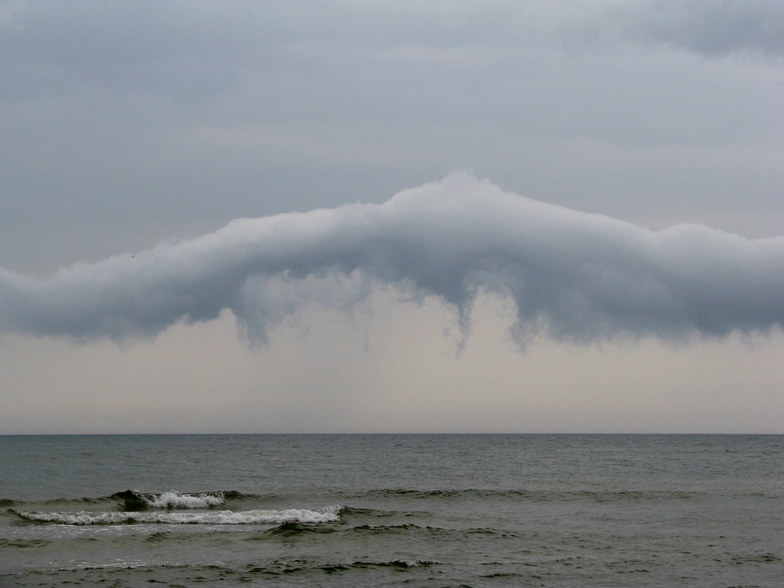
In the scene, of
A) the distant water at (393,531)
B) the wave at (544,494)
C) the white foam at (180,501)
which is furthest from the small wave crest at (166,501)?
the wave at (544,494)

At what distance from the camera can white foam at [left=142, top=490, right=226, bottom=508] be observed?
43231 mm

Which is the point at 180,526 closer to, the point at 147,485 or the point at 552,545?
the point at 552,545

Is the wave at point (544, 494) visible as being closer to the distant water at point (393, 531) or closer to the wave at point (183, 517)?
the distant water at point (393, 531)

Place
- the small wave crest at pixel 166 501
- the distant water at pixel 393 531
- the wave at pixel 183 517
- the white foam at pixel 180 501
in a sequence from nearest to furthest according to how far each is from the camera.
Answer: the distant water at pixel 393 531
the wave at pixel 183 517
the small wave crest at pixel 166 501
the white foam at pixel 180 501

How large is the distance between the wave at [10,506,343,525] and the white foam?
10.7 ft

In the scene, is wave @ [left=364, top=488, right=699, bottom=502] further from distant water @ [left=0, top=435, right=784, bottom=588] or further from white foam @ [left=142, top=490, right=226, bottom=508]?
white foam @ [left=142, top=490, right=226, bottom=508]

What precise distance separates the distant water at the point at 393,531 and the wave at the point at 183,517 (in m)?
0.14

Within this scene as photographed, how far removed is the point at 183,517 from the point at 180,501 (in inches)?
223

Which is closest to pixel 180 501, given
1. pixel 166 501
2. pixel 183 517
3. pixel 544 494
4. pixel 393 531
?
pixel 166 501

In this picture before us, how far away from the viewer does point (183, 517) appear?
38312mm

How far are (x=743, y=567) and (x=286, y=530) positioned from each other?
18.0 metres

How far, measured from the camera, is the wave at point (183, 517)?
36.9 meters

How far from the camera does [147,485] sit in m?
56.1

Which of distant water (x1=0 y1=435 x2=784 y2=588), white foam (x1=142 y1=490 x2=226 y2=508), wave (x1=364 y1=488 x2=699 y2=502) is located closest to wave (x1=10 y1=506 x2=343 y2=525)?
distant water (x1=0 y1=435 x2=784 y2=588)
